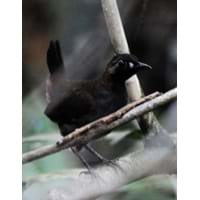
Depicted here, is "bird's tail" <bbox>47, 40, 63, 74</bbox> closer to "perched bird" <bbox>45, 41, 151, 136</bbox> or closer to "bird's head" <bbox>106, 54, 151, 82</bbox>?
"perched bird" <bbox>45, 41, 151, 136</bbox>

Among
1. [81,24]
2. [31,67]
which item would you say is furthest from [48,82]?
[81,24]

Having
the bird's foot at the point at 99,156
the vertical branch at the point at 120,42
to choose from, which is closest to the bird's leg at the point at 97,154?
the bird's foot at the point at 99,156

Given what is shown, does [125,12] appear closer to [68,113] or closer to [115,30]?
[115,30]

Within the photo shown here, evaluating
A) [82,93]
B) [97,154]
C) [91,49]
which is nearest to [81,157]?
[97,154]

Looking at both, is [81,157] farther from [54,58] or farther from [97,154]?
[54,58]

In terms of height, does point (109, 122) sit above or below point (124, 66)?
below
